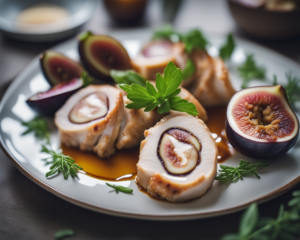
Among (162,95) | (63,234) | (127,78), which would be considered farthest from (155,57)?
(63,234)

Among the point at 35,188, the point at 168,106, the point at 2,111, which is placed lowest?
the point at 35,188

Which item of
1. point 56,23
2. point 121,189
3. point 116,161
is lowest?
point 116,161

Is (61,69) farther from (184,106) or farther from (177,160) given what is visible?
(177,160)

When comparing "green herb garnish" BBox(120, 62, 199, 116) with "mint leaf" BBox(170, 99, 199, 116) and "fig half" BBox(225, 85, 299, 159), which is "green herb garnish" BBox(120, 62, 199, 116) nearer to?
"mint leaf" BBox(170, 99, 199, 116)

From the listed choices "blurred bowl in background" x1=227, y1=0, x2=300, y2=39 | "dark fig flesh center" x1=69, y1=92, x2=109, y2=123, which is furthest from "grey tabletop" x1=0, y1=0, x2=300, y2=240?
"blurred bowl in background" x1=227, y1=0, x2=300, y2=39

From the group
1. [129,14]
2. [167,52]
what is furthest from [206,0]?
[167,52]

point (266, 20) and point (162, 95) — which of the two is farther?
point (266, 20)

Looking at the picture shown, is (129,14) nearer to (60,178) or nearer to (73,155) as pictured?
(73,155)
